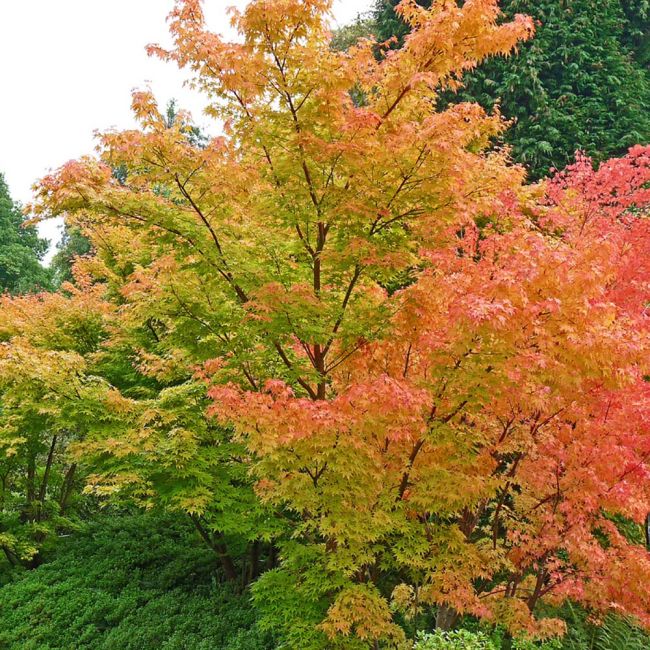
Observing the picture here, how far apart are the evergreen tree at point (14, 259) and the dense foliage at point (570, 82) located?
2411 centimetres

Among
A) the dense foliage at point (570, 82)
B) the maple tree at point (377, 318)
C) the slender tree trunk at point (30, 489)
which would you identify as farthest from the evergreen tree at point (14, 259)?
the maple tree at point (377, 318)

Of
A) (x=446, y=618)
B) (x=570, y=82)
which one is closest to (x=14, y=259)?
(x=570, y=82)

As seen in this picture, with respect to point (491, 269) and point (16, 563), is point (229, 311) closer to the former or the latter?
point (491, 269)

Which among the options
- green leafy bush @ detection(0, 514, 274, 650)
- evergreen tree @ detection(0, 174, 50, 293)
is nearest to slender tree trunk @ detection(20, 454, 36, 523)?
green leafy bush @ detection(0, 514, 274, 650)

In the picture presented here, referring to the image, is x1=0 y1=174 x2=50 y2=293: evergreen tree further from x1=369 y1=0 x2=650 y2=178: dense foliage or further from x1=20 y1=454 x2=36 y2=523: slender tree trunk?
x1=369 y1=0 x2=650 y2=178: dense foliage

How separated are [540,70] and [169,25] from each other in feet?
60.9

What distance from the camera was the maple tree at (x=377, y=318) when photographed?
4738mm

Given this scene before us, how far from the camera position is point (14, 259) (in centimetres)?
3009

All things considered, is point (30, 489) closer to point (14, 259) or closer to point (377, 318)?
point (377, 318)

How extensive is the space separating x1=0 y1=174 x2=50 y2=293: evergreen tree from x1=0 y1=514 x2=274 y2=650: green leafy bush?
22256 millimetres

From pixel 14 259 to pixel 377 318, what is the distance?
31362 millimetres

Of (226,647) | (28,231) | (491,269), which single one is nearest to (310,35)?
(491,269)

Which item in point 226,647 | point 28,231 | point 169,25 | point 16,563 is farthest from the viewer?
point 28,231

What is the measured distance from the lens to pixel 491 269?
5.32 m
